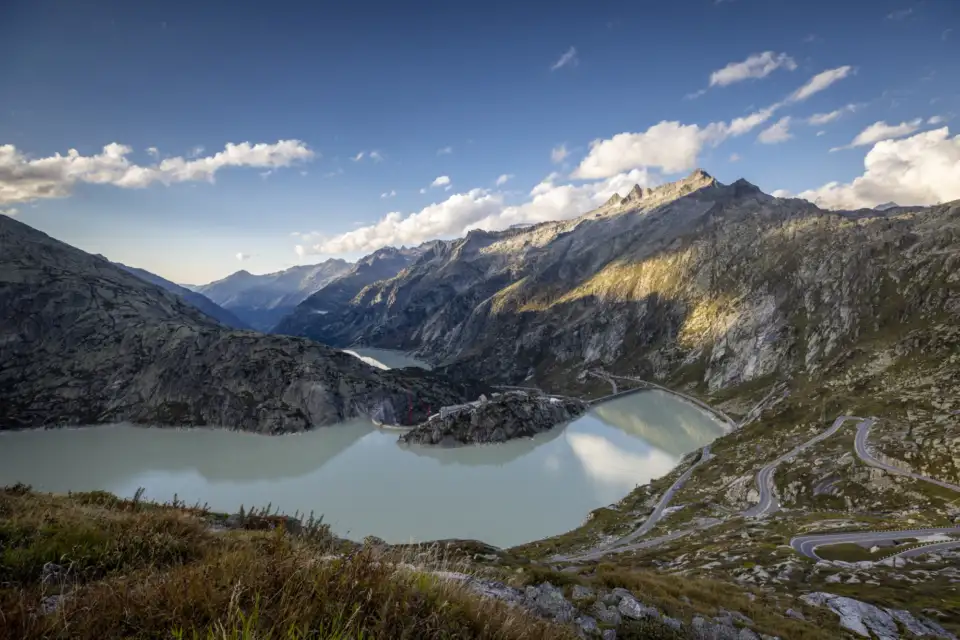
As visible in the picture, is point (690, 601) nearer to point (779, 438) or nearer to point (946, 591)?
point (946, 591)

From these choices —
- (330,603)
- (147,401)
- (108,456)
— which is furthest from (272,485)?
(330,603)

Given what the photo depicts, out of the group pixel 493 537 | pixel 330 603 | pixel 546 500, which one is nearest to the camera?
pixel 330 603

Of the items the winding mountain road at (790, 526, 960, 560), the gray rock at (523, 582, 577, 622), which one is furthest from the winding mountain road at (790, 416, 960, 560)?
the gray rock at (523, 582, 577, 622)

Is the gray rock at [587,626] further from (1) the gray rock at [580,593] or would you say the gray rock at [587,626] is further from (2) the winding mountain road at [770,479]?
(2) the winding mountain road at [770,479]

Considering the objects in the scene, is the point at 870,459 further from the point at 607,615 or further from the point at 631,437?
the point at 607,615

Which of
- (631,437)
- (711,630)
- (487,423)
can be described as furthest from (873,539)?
(487,423)

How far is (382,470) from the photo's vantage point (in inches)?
3809

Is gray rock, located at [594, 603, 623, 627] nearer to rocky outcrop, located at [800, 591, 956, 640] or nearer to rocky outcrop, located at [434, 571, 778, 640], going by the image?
rocky outcrop, located at [434, 571, 778, 640]

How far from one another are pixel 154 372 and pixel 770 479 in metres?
168

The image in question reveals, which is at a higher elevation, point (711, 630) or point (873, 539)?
point (711, 630)

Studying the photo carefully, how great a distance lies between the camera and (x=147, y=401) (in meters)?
136

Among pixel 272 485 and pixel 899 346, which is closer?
pixel 272 485

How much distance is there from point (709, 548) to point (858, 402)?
71.1m

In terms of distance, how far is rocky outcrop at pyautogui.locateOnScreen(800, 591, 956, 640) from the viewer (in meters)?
16.5
